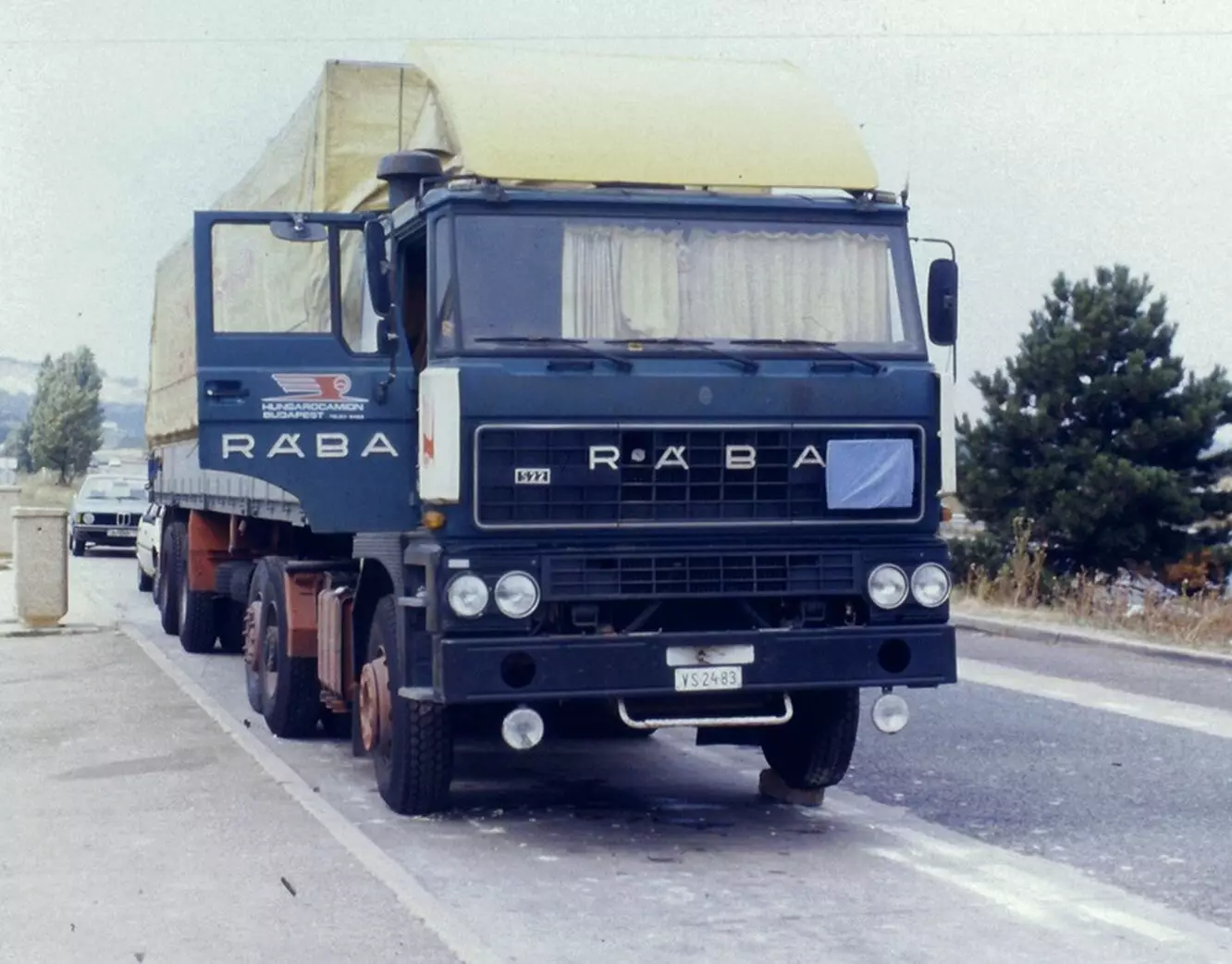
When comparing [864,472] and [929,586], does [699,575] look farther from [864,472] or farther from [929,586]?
[929,586]

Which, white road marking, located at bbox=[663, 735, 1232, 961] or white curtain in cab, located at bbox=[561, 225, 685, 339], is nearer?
white road marking, located at bbox=[663, 735, 1232, 961]

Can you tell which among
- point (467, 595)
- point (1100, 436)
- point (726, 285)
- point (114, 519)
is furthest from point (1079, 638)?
point (114, 519)

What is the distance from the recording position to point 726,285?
8.96 m

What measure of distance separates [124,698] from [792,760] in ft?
19.2

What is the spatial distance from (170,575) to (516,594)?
1086cm

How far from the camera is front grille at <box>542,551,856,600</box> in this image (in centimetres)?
855

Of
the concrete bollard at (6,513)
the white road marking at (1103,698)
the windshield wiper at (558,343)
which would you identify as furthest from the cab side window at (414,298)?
the concrete bollard at (6,513)

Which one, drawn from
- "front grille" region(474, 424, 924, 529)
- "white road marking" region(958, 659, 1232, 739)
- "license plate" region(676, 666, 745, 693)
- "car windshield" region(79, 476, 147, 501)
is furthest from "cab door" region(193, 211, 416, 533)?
"car windshield" region(79, 476, 147, 501)

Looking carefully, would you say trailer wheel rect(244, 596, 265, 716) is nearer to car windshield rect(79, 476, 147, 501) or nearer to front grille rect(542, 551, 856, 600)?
front grille rect(542, 551, 856, 600)

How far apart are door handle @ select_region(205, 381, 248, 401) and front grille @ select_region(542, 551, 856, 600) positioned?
198cm

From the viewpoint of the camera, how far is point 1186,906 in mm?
7551

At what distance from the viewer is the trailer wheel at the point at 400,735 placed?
900 centimetres

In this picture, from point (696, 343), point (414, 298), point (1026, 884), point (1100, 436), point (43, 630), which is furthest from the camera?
point (1100, 436)

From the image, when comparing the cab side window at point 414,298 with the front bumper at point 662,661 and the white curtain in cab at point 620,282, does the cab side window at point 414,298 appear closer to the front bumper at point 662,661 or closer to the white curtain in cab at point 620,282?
the white curtain in cab at point 620,282
